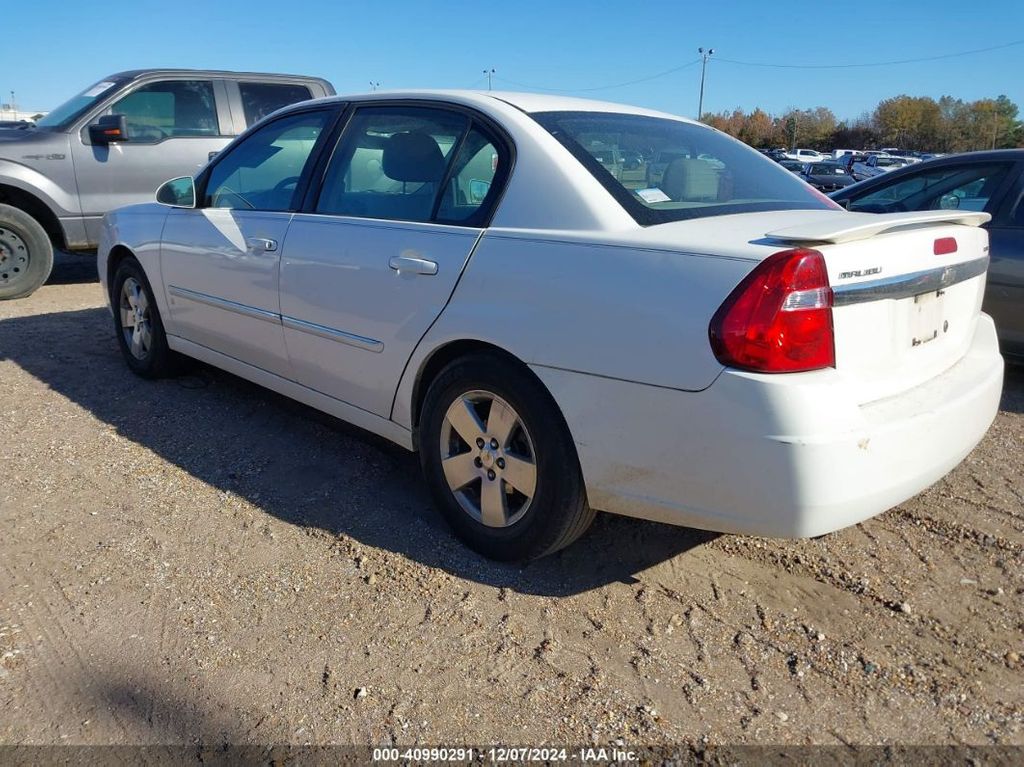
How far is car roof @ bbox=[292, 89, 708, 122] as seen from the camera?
3178 millimetres

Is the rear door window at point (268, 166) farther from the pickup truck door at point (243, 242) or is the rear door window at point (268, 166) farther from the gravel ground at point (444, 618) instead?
the gravel ground at point (444, 618)

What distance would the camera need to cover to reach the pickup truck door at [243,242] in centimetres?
380

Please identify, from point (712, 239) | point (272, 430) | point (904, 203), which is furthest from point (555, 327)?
point (904, 203)

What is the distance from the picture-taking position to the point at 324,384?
364cm

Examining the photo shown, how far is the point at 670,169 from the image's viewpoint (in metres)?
3.04

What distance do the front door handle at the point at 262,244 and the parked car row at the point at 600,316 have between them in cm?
1

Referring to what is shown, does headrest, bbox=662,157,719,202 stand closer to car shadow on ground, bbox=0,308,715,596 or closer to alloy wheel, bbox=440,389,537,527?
alloy wheel, bbox=440,389,537,527

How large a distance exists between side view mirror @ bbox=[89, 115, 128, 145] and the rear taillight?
715 centimetres

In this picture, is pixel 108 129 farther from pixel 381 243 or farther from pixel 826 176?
pixel 826 176

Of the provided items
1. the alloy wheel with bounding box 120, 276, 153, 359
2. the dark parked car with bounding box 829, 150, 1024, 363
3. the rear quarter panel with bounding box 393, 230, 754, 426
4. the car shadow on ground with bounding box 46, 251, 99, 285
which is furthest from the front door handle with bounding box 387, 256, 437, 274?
the car shadow on ground with bounding box 46, 251, 99, 285

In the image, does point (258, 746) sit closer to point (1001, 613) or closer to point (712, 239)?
point (712, 239)

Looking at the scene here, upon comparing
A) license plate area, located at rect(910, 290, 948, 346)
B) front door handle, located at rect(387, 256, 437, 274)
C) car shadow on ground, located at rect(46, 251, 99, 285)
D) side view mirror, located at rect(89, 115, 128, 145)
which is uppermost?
side view mirror, located at rect(89, 115, 128, 145)

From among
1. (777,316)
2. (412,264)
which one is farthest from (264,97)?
(777,316)

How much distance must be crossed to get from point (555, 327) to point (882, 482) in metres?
1.06
